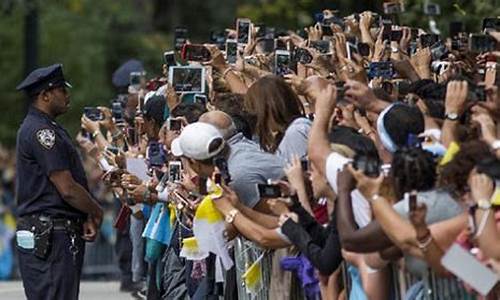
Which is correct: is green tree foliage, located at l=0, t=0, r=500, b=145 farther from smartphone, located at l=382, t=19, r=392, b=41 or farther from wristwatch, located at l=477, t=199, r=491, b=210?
wristwatch, located at l=477, t=199, r=491, b=210

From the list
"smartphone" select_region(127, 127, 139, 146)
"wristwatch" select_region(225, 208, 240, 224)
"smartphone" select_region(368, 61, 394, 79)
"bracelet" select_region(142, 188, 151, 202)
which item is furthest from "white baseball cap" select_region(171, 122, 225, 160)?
"smartphone" select_region(127, 127, 139, 146)

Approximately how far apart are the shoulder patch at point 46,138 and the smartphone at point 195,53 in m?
1.16

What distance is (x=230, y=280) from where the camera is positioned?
12797mm

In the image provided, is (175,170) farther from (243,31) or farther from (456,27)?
(456,27)

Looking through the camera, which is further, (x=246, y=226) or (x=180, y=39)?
(x=180, y=39)

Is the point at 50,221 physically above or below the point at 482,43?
below

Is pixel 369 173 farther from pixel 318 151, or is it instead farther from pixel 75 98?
pixel 75 98

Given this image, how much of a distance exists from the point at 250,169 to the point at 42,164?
2.48 meters

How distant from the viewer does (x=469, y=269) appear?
29.2 feet

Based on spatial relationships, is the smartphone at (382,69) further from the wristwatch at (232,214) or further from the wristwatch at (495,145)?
the wristwatch at (495,145)

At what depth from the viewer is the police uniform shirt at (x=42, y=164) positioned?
45.7 ft

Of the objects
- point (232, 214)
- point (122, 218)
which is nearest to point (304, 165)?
point (232, 214)

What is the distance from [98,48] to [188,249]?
27365 millimetres

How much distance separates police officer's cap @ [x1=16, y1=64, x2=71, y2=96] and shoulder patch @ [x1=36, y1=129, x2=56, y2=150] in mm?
355
